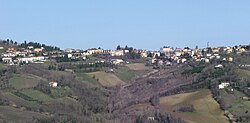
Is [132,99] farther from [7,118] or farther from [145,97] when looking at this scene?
[7,118]

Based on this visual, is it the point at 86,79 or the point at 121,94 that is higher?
the point at 86,79

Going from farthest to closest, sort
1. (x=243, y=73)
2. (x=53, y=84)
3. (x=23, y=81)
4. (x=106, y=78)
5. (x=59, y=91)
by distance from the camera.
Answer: (x=106, y=78)
(x=53, y=84)
(x=23, y=81)
(x=243, y=73)
(x=59, y=91)

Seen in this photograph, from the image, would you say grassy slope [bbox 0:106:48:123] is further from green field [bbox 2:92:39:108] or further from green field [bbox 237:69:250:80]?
green field [bbox 237:69:250:80]

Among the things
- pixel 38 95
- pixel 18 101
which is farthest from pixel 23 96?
pixel 18 101

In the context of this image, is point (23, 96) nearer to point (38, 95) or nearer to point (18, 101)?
point (38, 95)

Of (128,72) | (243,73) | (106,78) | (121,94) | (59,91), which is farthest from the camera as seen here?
(128,72)

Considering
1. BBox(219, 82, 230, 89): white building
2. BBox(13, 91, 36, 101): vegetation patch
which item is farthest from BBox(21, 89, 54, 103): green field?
BBox(219, 82, 230, 89): white building

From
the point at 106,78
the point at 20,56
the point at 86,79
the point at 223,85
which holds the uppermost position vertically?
the point at 20,56
